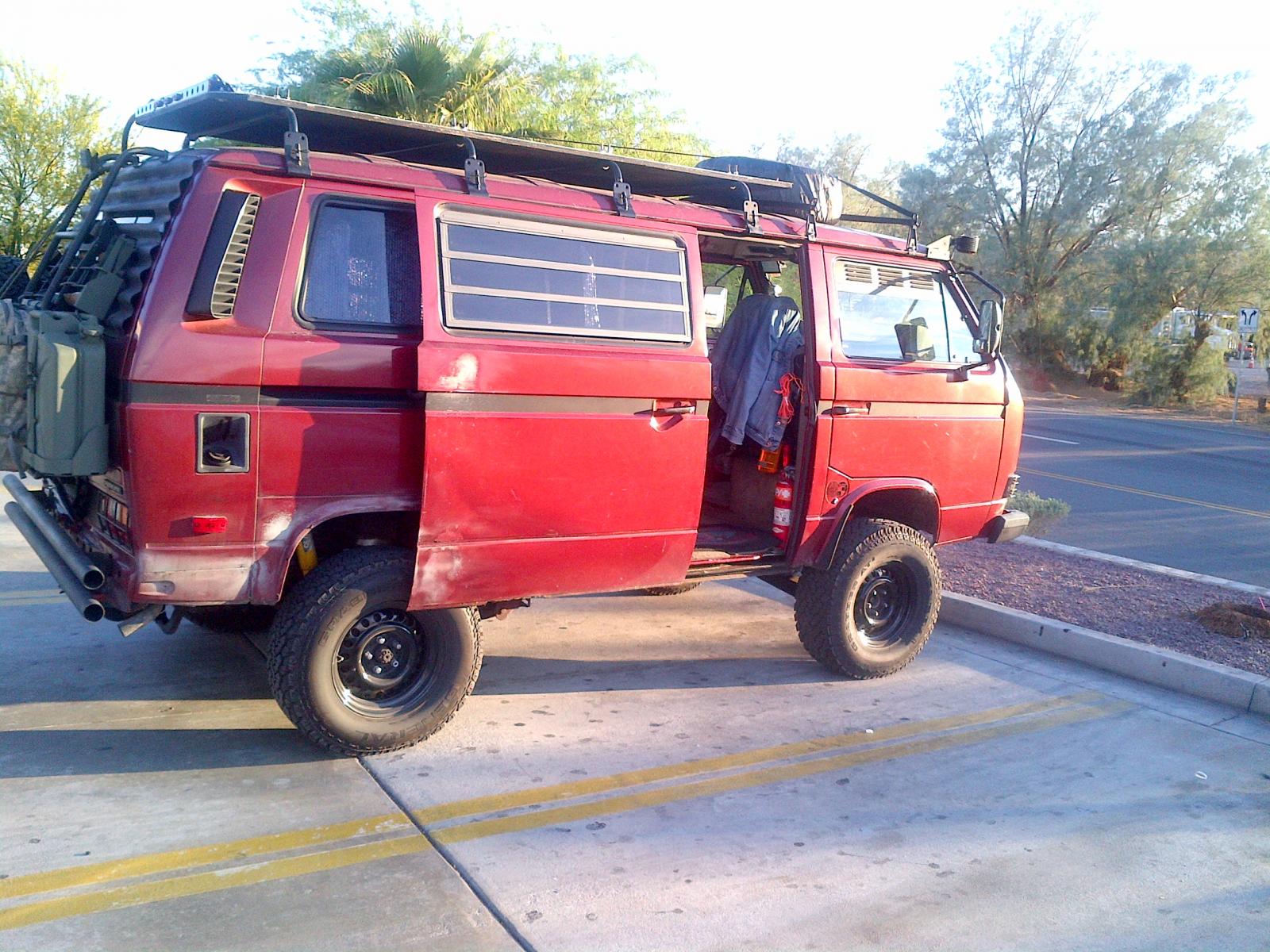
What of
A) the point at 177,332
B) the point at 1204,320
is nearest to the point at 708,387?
the point at 177,332

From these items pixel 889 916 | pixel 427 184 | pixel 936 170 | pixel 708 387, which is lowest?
pixel 889 916

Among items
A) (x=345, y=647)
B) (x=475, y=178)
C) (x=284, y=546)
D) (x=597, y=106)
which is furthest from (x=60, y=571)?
(x=597, y=106)

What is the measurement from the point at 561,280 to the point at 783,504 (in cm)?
193

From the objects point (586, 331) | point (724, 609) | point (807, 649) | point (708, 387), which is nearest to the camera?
point (586, 331)

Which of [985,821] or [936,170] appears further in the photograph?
[936,170]

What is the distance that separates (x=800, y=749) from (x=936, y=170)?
33.6 m

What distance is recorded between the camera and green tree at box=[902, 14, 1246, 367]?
3036cm

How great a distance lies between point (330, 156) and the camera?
14.5 ft

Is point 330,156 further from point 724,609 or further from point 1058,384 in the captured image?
point 1058,384

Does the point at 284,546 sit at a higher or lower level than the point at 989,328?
lower

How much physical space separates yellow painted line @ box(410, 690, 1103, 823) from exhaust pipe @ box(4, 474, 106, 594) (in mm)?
1589

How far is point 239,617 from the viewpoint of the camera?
5309 mm

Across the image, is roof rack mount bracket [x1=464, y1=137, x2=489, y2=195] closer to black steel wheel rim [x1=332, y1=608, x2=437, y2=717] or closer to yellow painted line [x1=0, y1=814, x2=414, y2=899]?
black steel wheel rim [x1=332, y1=608, x2=437, y2=717]

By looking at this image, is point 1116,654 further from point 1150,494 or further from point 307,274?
point 1150,494
